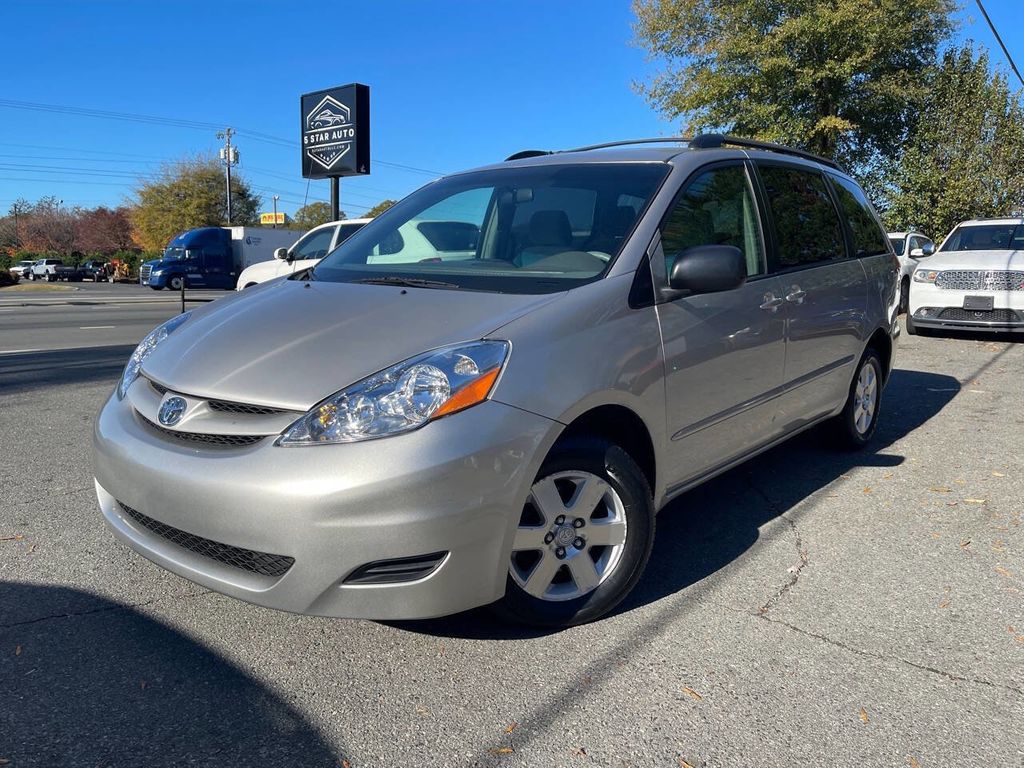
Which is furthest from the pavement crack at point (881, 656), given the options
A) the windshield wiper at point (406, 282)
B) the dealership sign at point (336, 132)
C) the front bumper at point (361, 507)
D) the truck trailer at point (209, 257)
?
the truck trailer at point (209, 257)

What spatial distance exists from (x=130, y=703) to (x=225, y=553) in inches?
19.6

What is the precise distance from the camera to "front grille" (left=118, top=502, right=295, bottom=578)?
98.9 inches

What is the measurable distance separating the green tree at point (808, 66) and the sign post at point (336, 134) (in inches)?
354

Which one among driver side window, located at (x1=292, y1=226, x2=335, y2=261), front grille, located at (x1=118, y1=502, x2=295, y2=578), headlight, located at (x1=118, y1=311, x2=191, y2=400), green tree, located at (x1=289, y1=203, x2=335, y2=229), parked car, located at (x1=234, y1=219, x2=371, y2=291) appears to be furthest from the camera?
green tree, located at (x1=289, y1=203, x2=335, y2=229)

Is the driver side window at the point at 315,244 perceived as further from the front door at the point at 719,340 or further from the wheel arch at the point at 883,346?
the front door at the point at 719,340

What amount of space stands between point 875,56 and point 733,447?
68.8ft

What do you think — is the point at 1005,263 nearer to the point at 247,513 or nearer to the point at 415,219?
the point at 415,219

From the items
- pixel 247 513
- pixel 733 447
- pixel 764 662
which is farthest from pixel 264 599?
pixel 733 447

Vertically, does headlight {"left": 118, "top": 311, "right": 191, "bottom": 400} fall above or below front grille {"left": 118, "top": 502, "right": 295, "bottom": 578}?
above

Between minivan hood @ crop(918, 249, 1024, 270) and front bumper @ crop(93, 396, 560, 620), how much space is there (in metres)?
10.3

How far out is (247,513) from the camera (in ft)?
8.02

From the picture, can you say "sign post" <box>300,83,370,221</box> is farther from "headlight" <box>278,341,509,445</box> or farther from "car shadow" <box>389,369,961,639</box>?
"headlight" <box>278,341,509,445</box>

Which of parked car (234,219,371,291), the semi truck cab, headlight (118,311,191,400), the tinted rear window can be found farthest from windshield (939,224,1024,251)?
the semi truck cab

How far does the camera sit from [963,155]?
20391mm
